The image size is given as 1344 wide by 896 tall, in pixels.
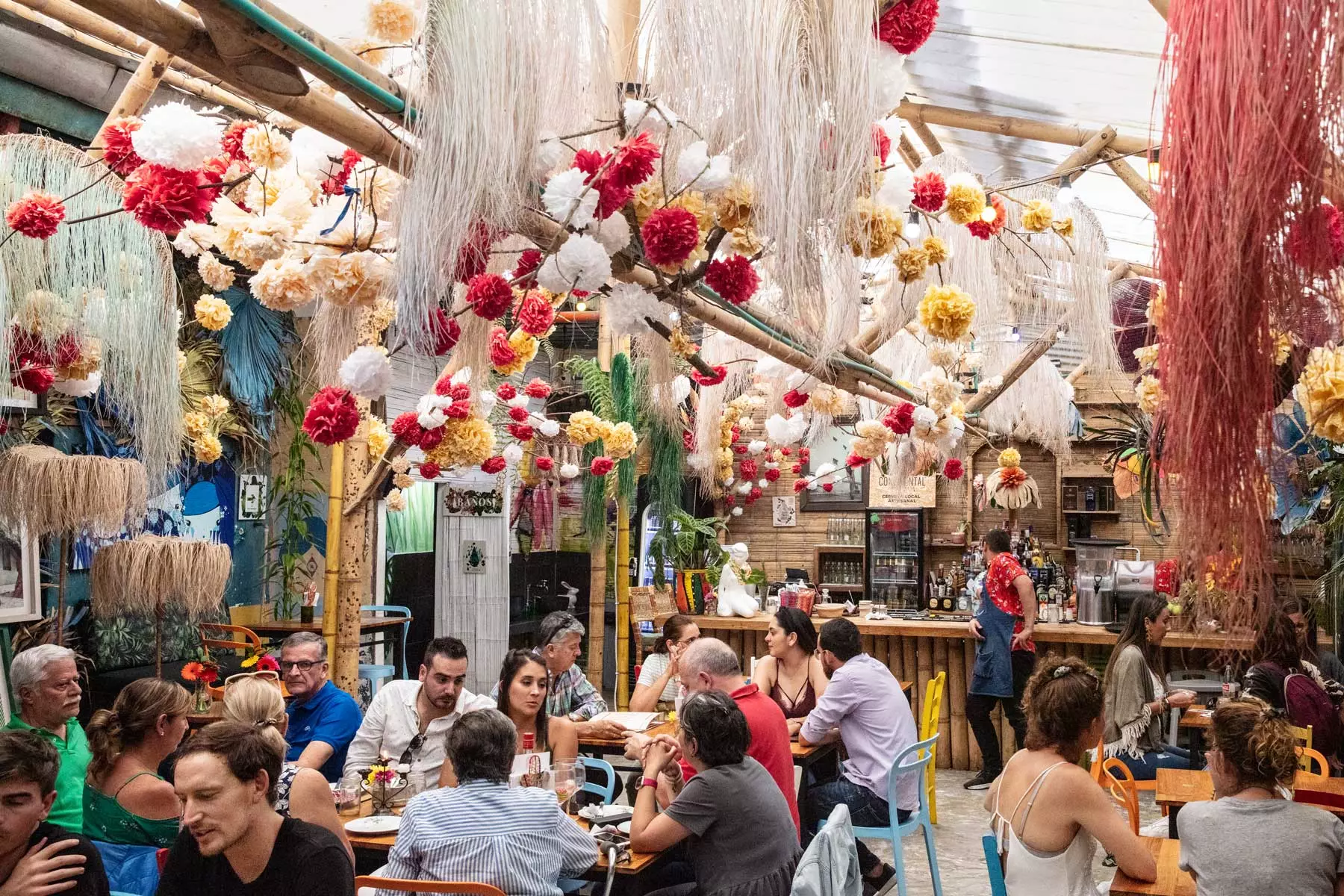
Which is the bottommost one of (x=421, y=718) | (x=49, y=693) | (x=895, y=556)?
(x=421, y=718)

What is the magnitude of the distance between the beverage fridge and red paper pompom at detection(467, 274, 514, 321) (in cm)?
916

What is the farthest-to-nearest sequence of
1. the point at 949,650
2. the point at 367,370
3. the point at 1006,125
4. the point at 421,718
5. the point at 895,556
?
1. the point at 895,556
2. the point at 949,650
3. the point at 1006,125
4. the point at 421,718
5. the point at 367,370

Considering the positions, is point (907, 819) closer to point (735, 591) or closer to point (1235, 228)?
point (735, 591)

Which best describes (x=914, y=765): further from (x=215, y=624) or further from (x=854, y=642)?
(x=215, y=624)

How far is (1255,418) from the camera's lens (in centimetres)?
100

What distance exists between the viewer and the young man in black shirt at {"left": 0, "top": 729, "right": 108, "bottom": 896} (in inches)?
106

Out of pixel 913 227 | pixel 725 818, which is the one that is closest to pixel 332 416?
pixel 725 818

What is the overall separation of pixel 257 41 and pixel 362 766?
3.50m

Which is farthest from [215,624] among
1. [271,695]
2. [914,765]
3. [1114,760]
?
[1114,760]

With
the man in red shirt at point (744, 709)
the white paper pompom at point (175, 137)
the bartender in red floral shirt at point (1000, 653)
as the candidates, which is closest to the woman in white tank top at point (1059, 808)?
the man in red shirt at point (744, 709)

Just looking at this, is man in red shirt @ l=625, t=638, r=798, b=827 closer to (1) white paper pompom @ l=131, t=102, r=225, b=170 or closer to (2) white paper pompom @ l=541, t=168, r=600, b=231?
(2) white paper pompom @ l=541, t=168, r=600, b=231

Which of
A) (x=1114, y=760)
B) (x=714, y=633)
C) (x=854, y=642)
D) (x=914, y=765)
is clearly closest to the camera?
(x=1114, y=760)

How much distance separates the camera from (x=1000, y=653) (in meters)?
8.32

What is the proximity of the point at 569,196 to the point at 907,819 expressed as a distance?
411 cm
